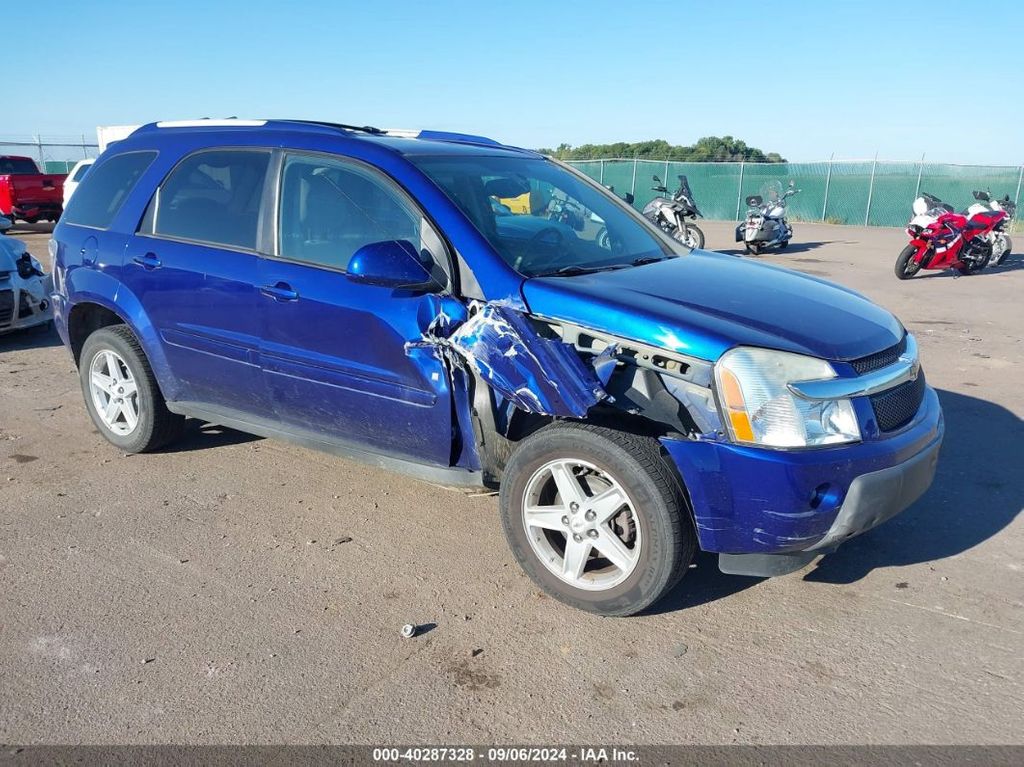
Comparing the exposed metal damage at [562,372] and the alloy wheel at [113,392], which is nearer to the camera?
the exposed metal damage at [562,372]

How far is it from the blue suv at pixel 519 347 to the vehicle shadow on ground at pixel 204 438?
0.33 metres

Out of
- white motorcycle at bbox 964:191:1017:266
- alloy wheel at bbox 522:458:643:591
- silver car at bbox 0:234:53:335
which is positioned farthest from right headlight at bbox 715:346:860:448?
white motorcycle at bbox 964:191:1017:266

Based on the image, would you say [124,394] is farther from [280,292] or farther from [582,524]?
[582,524]

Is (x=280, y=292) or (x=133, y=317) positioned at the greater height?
(x=280, y=292)

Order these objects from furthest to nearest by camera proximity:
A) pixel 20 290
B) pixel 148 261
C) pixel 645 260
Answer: pixel 20 290 → pixel 148 261 → pixel 645 260

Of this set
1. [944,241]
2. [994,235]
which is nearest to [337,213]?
[944,241]

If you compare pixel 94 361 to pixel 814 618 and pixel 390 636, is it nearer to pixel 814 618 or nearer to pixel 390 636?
pixel 390 636

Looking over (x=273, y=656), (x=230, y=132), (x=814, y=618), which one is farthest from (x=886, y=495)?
(x=230, y=132)

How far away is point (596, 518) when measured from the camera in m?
3.31

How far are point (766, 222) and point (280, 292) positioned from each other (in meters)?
14.1

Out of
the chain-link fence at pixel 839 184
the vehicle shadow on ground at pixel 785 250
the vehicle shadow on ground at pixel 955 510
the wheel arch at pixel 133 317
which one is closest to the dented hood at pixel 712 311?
the vehicle shadow on ground at pixel 955 510

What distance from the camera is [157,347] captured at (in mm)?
4695

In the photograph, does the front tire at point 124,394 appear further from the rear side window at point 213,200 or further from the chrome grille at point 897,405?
the chrome grille at point 897,405

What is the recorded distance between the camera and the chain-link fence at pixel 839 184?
27641 mm
